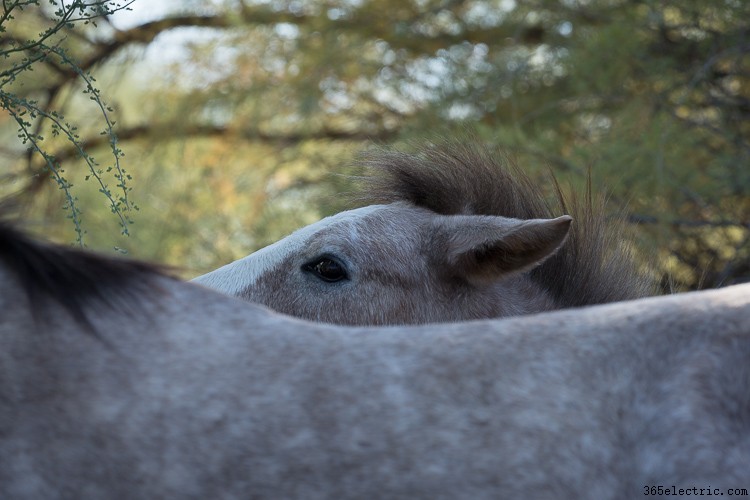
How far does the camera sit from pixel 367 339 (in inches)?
74.5

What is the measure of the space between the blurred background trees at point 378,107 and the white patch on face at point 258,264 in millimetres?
1804

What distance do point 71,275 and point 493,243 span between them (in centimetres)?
168

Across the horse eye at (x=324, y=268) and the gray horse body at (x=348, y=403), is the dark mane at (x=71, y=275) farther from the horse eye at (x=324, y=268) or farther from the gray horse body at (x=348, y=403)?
the horse eye at (x=324, y=268)

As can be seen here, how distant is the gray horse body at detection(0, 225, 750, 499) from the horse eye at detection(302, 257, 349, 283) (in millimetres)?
1411

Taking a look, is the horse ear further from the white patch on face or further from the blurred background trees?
the blurred background trees

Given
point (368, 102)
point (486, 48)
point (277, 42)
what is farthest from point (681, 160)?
point (277, 42)

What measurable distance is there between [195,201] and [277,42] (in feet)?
5.36

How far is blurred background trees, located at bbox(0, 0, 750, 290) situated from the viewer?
5.71 m

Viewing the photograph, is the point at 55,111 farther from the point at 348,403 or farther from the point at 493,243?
the point at 348,403

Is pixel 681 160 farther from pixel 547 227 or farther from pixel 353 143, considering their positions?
pixel 353 143

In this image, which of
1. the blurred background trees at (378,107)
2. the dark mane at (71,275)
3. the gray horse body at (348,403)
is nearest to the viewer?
the gray horse body at (348,403)

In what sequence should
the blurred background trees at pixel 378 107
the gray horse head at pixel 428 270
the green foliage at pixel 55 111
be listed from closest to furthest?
the green foliage at pixel 55 111 < the gray horse head at pixel 428 270 < the blurred background trees at pixel 378 107

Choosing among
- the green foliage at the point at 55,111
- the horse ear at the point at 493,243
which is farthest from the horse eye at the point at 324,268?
the green foliage at the point at 55,111

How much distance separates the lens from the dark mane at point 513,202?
3363 mm
